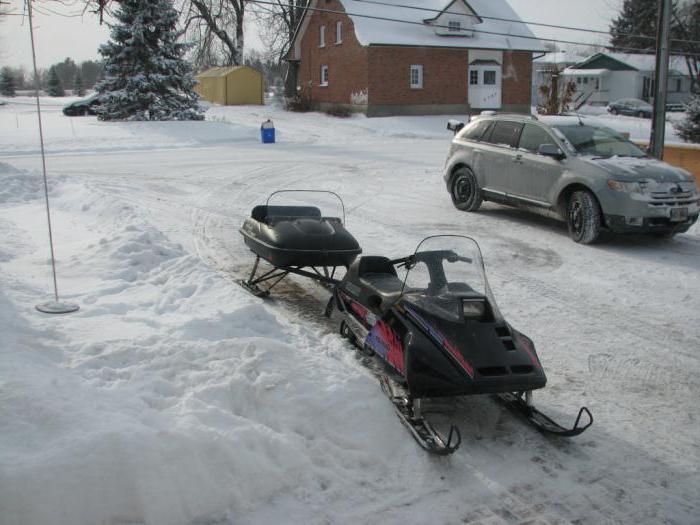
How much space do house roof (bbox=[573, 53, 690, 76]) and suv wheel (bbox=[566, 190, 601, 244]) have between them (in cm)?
6063

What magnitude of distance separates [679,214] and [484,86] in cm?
3262

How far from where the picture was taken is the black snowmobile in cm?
484

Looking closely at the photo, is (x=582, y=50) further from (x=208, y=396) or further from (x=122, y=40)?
(x=208, y=396)

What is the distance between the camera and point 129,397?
15.0ft

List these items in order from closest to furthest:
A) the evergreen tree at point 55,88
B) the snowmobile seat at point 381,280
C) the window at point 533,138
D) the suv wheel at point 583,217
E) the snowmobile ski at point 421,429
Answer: the snowmobile ski at point 421,429, the snowmobile seat at point 381,280, the suv wheel at point 583,217, the window at point 533,138, the evergreen tree at point 55,88

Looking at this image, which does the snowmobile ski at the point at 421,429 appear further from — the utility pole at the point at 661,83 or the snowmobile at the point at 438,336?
the utility pole at the point at 661,83

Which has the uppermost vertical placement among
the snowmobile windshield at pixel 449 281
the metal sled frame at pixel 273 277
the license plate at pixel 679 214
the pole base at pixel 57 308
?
the snowmobile windshield at pixel 449 281

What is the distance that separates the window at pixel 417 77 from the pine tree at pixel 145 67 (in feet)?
39.6

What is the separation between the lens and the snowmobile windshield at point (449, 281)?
518 cm

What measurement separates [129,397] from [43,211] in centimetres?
800

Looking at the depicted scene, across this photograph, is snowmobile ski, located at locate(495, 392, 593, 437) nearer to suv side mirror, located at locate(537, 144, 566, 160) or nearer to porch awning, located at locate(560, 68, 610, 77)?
suv side mirror, located at locate(537, 144, 566, 160)

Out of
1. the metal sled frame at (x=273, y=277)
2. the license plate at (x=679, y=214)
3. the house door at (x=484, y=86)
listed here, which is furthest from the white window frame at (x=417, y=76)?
the metal sled frame at (x=273, y=277)

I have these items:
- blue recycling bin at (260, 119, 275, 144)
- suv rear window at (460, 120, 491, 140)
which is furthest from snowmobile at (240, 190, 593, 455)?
blue recycling bin at (260, 119, 275, 144)

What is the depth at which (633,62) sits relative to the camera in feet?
220
